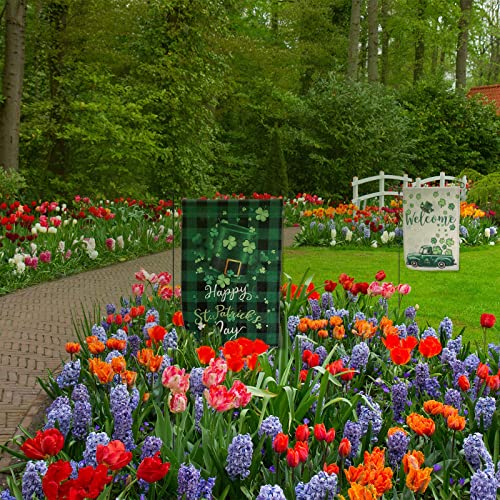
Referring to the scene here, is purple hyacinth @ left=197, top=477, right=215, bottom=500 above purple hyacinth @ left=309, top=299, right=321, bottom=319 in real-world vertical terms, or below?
below

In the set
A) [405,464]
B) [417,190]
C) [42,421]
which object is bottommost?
[42,421]

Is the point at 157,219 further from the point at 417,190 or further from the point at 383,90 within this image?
the point at 383,90

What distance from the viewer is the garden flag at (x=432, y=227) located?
17.1ft

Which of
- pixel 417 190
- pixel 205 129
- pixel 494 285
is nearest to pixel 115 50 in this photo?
pixel 205 129

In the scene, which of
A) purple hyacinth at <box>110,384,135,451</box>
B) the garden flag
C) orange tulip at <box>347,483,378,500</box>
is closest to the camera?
orange tulip at <box>347,483,378,500</box>

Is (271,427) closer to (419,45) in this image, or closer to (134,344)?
(134,344)

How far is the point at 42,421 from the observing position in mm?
3869

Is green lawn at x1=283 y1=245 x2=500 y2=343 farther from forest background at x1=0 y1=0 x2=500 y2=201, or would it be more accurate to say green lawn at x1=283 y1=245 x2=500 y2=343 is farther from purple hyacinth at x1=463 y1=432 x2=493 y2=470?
forest background at x1=0 y1=0 x2=500 y2=201

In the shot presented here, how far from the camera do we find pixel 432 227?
17.2 feet

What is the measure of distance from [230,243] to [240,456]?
1681mm

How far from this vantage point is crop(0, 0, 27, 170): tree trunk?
1322 cm

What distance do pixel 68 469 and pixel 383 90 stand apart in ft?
74.1

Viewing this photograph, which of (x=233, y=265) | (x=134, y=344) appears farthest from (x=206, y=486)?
(x=134, y=344)

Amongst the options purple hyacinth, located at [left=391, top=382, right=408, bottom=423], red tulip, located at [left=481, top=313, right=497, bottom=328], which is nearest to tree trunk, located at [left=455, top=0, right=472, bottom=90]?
red tulip, located at [left=481, top=313, right=497, bottom=328]
